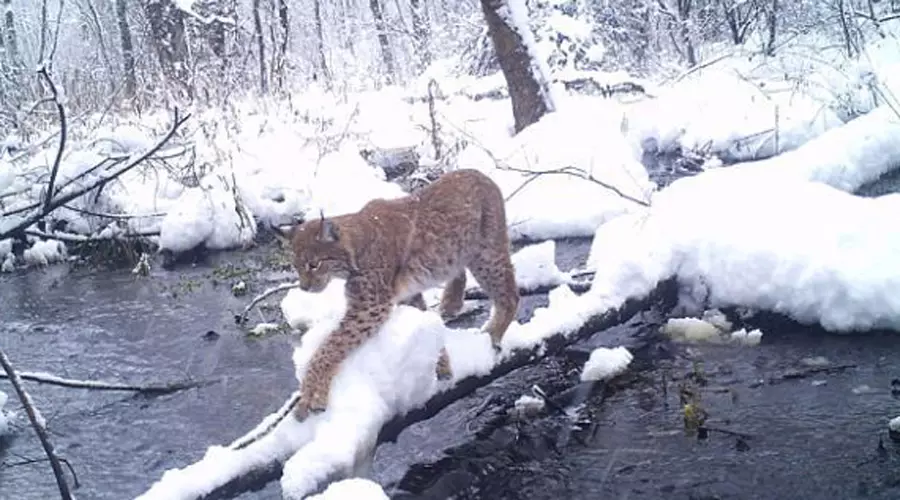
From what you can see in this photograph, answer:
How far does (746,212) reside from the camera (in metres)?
6.26

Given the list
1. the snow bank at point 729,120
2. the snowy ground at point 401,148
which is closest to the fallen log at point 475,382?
the snowy ground at point 401,148

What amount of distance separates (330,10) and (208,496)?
3929 centimetres

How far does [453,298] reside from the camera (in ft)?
20.3

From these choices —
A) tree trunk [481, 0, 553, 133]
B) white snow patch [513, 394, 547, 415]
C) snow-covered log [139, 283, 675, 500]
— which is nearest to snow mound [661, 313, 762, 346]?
snow-covered log [139, 283, 675, 500]

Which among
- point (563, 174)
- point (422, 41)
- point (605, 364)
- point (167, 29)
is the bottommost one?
point (605, 364)

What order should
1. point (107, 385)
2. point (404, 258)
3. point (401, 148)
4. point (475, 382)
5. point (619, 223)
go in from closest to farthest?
point (475, 382)
point (404, 258)
point (107, 385)
point (619, 223)
point (401, 148)

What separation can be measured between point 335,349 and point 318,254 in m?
0.70

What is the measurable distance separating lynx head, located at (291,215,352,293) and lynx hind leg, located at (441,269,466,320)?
4.59 ft

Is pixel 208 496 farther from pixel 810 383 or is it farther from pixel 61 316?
pixel 61 316

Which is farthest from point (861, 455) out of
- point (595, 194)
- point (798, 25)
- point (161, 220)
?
point (798, 25)

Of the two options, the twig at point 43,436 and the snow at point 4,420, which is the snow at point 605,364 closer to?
the twig at point 43,436

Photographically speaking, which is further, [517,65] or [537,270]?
[517,65]

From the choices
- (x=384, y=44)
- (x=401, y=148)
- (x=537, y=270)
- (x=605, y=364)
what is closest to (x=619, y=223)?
(x=537, y=270)

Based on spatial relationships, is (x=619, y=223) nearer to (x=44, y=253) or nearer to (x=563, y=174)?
(x=563, y=174)
